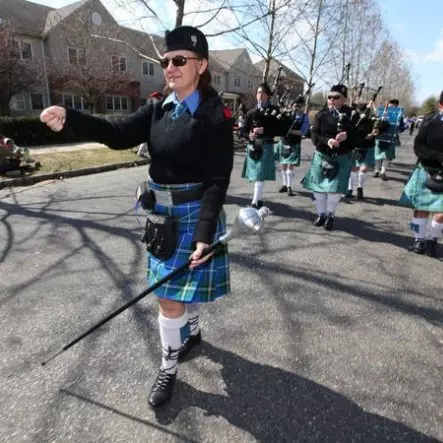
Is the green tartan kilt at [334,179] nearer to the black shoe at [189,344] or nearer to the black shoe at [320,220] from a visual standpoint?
the black shoe at [320,220]

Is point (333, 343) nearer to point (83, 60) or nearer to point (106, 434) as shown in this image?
point (106, 434)

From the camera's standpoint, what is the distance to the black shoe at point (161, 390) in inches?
85.7

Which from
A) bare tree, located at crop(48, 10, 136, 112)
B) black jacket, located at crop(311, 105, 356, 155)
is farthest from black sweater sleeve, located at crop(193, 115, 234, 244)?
bare tree, located at crop(48, 10, 136, 112)

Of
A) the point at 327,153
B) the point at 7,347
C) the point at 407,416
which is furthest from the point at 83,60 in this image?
the point at 407,416

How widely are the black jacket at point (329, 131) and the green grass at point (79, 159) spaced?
22.2 feet

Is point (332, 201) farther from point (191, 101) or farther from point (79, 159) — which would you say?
point (79, 159)

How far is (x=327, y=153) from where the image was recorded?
5.52 metres

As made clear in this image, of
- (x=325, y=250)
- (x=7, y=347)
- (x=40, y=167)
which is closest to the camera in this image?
(x=7, y=347)

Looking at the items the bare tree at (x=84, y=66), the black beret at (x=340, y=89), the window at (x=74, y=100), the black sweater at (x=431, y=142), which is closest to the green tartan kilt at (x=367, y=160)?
the black beret at (x=340, y=89)

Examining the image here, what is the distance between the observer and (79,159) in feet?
36.3

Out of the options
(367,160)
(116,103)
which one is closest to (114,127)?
(367,160)

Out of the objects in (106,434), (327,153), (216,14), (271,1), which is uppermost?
(271,1)

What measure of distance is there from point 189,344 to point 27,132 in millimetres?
A: 14993

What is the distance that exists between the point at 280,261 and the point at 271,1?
10531 millimetres
